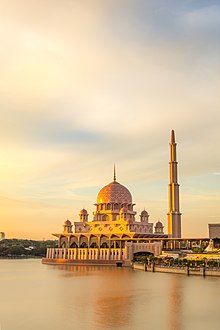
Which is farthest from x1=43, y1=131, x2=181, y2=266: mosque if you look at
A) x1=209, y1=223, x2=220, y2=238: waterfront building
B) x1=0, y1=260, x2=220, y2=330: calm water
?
x1=0, y1=260, x2=220, y2=330: calm water

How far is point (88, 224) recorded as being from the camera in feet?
293

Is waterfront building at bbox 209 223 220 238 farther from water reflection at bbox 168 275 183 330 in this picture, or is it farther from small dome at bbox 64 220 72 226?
water reflection at bbox 168 275 183 330

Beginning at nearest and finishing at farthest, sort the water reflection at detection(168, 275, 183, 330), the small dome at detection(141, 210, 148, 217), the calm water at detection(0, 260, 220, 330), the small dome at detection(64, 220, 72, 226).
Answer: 1. the water reflection at detection(168, 275, 183, 330)
2. the calm water at detection(0, 260, 220, 330)
3. the small dome at detection(64, 220, 72, 226)
4. the small dome at detection(141, 210, 148, 217)

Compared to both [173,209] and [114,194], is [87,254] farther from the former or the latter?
[173,209]

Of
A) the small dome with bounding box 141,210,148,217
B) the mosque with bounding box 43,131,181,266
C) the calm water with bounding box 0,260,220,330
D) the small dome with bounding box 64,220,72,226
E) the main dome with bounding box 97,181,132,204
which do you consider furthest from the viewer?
the small dome with bounding box 141,210,148,217

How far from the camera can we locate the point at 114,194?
290ft

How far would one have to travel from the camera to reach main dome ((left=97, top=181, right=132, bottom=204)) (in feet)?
290

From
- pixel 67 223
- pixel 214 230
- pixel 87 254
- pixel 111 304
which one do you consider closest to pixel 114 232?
pixel 87 254

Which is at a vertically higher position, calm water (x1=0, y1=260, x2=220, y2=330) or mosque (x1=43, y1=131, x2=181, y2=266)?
mosque (x1=43, y1=131, x2=181, y2=266)

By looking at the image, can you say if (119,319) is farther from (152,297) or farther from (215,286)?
(215,286)

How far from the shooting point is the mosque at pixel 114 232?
7919cm

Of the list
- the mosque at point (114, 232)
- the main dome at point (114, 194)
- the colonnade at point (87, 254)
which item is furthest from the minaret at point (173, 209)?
the colonnade at point (87, 254)

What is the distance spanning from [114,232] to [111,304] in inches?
2060

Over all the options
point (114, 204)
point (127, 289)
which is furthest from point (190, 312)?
point (114, 204)
